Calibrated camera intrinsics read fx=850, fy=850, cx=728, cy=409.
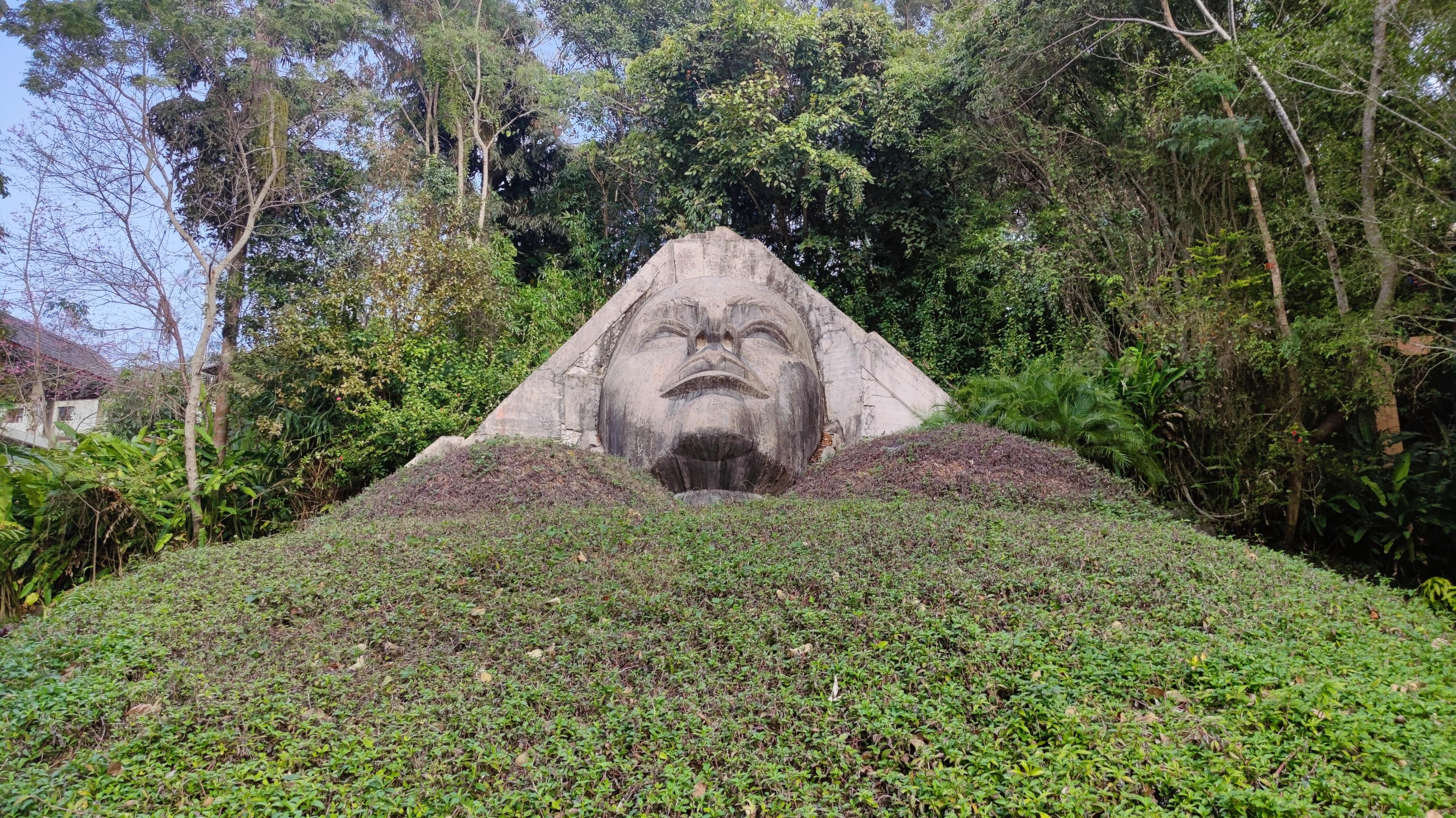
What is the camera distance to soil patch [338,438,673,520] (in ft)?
21.9

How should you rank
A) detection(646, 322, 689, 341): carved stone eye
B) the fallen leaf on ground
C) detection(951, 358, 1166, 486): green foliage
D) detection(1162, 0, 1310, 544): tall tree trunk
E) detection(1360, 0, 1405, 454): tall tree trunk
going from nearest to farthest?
the fallen leaf on ground
detection(1360, 0, 1405, 454): tall tree trunk
detection(1162, 0, 1310, 544): tall tree trunk
detection(951, 358, 1166, 486): green foliage
detection(646, 322, 689, 341): carved stone eye

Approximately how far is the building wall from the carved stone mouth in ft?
23.4

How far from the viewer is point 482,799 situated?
317cm

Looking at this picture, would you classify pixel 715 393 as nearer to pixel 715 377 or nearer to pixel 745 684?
pixel 715 377

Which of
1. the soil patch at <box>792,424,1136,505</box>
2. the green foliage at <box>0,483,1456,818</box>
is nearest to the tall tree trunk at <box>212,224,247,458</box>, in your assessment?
the green foliage at <box>0,483,1456,818</box>

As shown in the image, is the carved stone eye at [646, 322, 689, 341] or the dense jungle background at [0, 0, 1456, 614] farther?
the carved stone eye at [646, 322, 689, 341]

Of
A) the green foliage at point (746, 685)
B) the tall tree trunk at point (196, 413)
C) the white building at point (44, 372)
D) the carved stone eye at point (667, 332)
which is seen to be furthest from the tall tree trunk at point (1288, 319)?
the white building at point (44, 372)

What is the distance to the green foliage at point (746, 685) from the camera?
314 cm

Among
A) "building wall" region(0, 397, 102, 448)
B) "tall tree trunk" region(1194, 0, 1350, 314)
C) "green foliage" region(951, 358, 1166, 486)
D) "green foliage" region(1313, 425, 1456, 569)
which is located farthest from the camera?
"building wall" region(0, 397, 102, 448)

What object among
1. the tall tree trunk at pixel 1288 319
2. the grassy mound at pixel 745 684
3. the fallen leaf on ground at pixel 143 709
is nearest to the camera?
the grassy mound at pixel 745 684

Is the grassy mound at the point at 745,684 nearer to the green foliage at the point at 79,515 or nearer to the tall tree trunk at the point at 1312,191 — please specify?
the tall tree trunk at the point at 1312,191

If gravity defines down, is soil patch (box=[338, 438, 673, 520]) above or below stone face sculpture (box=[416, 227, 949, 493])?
below

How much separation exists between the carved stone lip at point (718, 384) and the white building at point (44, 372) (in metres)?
7.44

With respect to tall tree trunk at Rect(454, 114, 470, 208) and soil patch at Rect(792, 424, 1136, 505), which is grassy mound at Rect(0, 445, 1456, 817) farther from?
tall tree trunk at Rect(454, 114, 470, 208)
